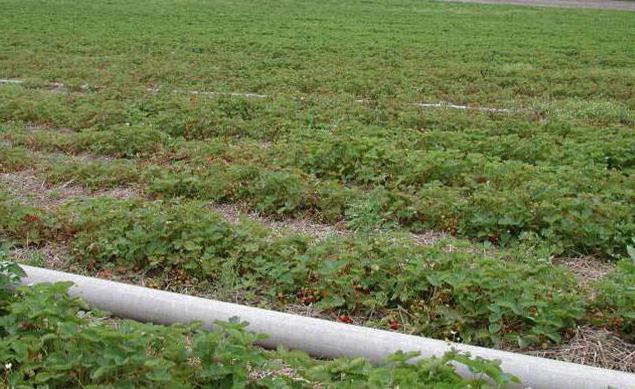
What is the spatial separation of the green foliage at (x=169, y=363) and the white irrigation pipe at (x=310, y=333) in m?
0.18

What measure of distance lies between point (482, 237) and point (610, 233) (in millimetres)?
832

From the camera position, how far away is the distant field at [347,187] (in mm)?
4285

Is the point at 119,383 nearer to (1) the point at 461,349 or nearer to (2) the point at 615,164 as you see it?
(1) the point at 461,349

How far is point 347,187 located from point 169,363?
128 inches

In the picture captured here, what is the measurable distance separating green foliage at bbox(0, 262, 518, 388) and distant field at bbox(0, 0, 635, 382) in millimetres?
854

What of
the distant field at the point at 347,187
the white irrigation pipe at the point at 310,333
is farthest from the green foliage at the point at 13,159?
the white irrigation pipe at the point at 310,333

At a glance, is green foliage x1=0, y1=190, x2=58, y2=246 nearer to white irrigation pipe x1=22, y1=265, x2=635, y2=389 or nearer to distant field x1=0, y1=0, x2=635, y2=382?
distant field x1=0, y1=0, x2=635, y2=382

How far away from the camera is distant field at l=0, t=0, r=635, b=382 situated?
429 centimetres

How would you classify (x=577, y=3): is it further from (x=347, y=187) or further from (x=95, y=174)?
(x=95, y=174)

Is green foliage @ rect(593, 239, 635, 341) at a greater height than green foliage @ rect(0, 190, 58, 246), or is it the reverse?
green foliage @ rect(593, 239, 635, 341)

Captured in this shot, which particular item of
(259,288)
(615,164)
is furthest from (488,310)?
(615,164)

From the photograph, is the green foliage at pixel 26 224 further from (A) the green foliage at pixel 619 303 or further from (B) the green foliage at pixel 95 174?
(A) the green foliage at pixel 619 303

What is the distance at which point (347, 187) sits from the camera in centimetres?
618

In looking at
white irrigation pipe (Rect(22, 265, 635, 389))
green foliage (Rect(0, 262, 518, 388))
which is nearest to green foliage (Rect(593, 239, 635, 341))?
white irrigation pipe (Rect(22, 265, 635, 389))
